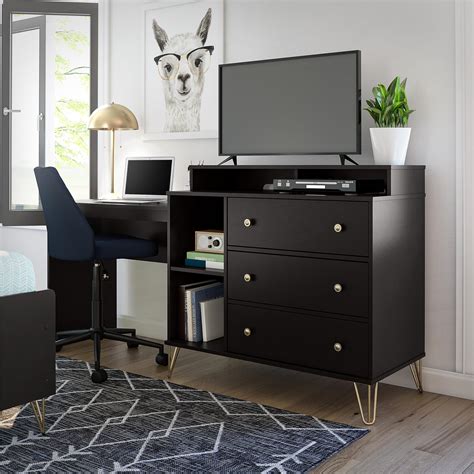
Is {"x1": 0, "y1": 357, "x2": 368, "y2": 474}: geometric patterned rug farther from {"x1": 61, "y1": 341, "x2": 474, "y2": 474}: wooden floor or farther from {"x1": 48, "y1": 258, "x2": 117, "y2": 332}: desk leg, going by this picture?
{"x1": 48, "y1": 258, "x2": 117, "y2": 332}: desk leg

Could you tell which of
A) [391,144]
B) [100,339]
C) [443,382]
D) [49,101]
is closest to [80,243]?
[100,339]

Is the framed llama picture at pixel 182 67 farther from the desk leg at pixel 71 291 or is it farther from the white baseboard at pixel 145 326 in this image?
the white baseboard at pixel 145 326

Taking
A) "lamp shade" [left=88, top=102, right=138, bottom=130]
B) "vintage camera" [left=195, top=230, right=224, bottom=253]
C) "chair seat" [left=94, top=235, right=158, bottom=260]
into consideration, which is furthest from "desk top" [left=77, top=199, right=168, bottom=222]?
"lamp shade" [left=88, top=102, right=138, bottom=130]

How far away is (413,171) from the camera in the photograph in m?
3.14

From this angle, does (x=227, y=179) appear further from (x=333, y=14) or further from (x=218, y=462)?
(x=218, y=462)

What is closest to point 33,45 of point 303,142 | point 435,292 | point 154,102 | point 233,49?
point 154,102

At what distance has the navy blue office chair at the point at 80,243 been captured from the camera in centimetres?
361

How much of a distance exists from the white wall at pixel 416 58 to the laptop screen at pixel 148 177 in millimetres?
499

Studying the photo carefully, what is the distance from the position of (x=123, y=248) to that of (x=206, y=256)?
51 centimetres

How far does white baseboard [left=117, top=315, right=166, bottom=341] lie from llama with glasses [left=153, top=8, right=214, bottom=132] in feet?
3.64

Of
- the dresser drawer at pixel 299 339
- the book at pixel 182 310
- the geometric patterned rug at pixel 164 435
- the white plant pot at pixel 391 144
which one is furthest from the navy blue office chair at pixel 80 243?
the white plant pot at pixel 391 144

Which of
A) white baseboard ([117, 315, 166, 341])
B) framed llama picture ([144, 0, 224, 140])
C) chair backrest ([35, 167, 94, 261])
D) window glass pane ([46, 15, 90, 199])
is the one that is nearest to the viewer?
chair backrest ([35, 167, 94, 261])

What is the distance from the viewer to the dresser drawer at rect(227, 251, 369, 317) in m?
2.90

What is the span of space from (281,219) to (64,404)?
1171 mm
